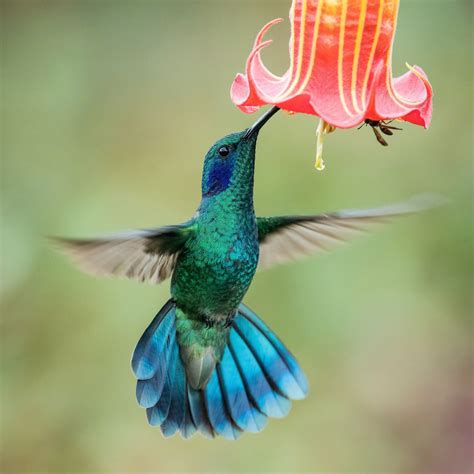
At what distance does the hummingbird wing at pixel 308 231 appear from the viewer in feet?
5.17

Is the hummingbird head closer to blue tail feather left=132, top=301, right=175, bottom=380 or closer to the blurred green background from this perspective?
blue tail feather left=132, top=301, right=175, bottom=380

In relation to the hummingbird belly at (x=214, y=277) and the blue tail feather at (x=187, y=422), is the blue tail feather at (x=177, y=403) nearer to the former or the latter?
the blue tail feather at (x=187, y=422)

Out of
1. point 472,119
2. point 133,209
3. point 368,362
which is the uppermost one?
point 472,119

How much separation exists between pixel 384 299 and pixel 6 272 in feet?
4.50

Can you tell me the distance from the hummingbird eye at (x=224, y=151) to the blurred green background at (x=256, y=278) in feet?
4.42

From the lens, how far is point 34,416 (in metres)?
2.80

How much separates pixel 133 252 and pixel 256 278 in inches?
51.0

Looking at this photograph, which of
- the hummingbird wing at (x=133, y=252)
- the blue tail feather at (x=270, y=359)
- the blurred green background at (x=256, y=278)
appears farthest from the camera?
the blurred green background at (x=256, y=278)

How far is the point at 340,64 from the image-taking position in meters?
1.33

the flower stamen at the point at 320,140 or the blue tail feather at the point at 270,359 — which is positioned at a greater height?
the flower stamen at the point at 320,140

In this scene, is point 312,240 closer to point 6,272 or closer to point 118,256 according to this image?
point 118,256

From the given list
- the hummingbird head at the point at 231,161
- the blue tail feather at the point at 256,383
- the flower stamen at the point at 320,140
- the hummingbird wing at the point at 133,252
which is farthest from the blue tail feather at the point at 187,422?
the flower stamen at the point at 320,140

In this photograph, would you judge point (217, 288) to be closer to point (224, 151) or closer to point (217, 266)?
point (217, 266)

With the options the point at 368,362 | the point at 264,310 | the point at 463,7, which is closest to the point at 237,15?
the point at 463,7
